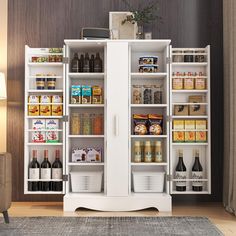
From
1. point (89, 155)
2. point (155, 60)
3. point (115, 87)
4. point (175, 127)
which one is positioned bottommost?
point (89, 155)

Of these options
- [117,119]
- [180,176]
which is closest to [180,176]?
[180,176]

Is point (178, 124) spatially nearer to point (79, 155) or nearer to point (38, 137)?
point (79, 155)

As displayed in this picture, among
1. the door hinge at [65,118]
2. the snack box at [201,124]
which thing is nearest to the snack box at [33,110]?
the door hinge at [65,118]

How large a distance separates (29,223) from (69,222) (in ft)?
1.13

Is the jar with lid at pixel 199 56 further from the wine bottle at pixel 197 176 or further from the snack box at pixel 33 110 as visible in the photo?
the snack box at pixel 33 110

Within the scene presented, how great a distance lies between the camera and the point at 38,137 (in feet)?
15.8

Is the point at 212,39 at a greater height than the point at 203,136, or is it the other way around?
the point at 212,39

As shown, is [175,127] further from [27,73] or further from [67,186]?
[27,73]

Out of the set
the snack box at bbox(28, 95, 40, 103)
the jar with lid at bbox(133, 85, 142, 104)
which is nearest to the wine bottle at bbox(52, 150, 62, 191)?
the snack box at bbox(28, 95, 40, 103)

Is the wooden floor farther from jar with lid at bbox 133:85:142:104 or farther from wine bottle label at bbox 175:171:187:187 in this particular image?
jar with lid at bbox 133:85:142:104

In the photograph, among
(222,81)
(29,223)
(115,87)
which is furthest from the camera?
(222,81)

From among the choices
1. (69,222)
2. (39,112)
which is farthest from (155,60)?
(69,222)

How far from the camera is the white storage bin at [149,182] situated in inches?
185

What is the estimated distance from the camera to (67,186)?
468 centimetres
